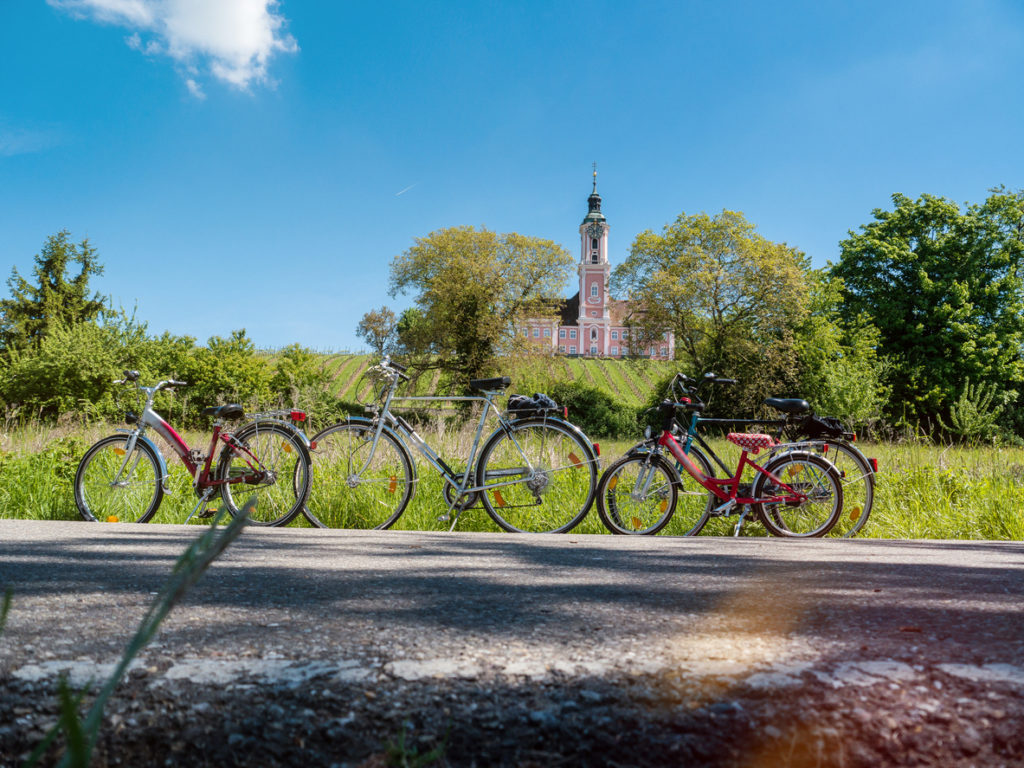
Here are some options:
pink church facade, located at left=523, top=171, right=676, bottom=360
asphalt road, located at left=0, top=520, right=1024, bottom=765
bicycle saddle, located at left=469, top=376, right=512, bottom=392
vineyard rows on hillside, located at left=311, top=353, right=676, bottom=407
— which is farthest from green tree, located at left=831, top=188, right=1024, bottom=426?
pink church facade, located at left=523, top=171, right=676, bottom=360

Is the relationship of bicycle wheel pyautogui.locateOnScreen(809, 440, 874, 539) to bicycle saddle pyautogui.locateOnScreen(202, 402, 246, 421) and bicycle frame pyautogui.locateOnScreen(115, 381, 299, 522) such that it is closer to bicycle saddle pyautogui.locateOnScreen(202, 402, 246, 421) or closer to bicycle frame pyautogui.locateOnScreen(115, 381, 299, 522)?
bicycle frame pyautogui.locateOnScreen(115, 381, 299, 522)

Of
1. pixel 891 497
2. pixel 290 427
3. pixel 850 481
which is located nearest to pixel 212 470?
pixel 290 427

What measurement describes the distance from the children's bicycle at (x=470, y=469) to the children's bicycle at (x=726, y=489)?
282 millimetres

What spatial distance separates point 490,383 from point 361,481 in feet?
4.22

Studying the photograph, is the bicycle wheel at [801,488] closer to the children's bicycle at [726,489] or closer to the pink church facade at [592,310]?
the children's bicycle at [726,489]

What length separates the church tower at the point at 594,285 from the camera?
108375 mm

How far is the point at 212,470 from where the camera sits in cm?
592

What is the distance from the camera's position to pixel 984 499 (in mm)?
6141

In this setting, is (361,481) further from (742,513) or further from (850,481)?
(850,481)

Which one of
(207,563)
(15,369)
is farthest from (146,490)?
(15,369)

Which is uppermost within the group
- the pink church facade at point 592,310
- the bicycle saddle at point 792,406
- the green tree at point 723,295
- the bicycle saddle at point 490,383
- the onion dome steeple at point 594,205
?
the onion dome steeple at point 594,205

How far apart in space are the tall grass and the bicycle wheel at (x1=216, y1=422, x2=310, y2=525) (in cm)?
32

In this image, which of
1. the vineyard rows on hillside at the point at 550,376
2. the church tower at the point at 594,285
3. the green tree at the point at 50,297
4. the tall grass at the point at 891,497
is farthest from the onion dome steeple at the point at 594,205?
the tall grass at the point at 891,497

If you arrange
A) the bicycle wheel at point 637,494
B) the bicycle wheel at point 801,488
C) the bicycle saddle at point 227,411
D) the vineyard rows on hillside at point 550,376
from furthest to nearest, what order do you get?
the vineyard rows on hillside at point 550,376 → the bicycle saddle at point 227,411 → the bicycle wheel at point 637,494 → the bicycle wheel at point 801,488
